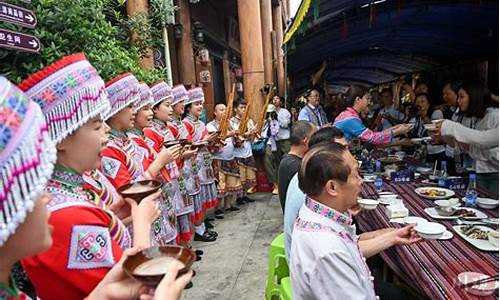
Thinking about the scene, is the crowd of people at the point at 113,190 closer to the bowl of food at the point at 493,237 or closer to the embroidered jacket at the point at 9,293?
the embroidered jacket at the point at 9,293

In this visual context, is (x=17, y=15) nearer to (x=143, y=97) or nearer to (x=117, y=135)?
(x=117, y=135)

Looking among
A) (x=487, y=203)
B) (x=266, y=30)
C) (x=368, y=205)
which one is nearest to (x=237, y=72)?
(x=266, y=30)

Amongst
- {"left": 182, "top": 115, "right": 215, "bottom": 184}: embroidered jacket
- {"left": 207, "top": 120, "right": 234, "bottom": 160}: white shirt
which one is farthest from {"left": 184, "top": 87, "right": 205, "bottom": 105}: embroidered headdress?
{"left": 207, "top": 120, "right": 234, "bottom": 160}: white shirt

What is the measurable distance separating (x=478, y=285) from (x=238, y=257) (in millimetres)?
3228

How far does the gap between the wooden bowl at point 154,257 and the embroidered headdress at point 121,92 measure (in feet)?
5.15

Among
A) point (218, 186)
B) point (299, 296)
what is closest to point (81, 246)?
point (299, 296)

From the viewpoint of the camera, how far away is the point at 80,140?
150 centimetres

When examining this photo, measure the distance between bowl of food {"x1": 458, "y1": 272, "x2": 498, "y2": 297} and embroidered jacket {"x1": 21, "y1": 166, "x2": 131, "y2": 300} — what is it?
1.53 m

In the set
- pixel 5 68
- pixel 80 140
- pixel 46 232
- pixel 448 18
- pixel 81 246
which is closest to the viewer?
pixel 46 232

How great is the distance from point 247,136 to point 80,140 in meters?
5.24

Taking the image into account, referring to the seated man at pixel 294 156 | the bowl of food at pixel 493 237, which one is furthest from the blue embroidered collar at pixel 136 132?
the bowl of food at pixel 493 237

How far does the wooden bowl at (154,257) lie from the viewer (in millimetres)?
1081

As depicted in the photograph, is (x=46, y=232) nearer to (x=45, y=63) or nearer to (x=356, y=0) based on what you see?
(x=45, y=63)

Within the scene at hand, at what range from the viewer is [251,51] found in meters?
8.10
